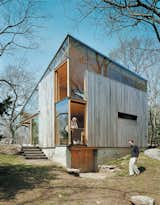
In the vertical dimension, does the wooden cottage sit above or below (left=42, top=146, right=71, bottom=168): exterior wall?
above

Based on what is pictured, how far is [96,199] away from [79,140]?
5.56 meters

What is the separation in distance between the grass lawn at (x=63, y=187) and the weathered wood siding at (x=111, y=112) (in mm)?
2854

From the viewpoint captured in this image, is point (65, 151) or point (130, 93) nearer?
point (65, 151)

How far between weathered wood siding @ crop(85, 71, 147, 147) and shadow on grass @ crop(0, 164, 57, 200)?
11.6ft

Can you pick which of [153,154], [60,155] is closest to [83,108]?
[60,155]

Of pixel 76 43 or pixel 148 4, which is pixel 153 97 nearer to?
pixel 76 43

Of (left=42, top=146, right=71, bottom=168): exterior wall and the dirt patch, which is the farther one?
the dirt patch

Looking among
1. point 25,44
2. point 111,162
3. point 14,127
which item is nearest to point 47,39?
point 25,44

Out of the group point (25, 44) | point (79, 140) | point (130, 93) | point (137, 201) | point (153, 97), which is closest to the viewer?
point (137, 201)

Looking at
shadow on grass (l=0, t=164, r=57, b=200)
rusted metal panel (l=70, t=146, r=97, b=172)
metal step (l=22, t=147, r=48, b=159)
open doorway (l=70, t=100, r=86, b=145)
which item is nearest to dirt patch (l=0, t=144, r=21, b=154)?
metal step (l=22, t=147, r=48, b=159)

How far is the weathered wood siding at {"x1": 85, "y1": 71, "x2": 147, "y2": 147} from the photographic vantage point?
1329 centimetres

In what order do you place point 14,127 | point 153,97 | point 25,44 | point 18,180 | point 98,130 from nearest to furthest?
point 18,180
point 25,44
point 98,130
point 153,97
point 14,127

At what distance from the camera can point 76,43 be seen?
13.2 m

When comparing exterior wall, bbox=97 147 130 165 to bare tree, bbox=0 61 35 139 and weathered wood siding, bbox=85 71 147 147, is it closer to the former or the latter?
weathered wood siding, bbox=85 71 147 147
